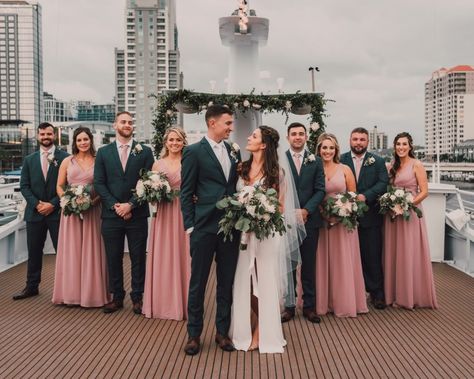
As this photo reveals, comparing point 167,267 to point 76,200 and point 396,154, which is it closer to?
point 76,200

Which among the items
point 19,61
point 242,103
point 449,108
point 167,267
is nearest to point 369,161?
point 167,267

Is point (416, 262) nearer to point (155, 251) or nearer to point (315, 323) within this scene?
point (315, 323)

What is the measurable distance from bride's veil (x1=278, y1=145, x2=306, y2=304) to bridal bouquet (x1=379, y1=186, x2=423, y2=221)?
116 cm

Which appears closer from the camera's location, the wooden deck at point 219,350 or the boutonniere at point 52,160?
the wooden deck at point 219,350

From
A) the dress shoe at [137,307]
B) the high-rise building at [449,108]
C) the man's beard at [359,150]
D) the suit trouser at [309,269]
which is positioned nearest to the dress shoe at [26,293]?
the dress shoe at [137,307]

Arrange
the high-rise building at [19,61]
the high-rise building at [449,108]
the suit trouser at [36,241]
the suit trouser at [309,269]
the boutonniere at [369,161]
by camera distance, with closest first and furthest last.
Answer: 1. the suit trouser at [309,269]
2. the boutonniere at [369,161]
3. the suit trouser at [36,241]
4. the high-rise building at [19,61]
5. the high-rise building at [449,108]

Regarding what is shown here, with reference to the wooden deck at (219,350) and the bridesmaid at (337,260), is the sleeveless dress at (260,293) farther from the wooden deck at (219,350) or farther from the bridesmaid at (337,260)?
the bridesmaid at (337,260)

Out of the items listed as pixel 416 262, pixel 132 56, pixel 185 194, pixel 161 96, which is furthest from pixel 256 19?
pixel 132 56

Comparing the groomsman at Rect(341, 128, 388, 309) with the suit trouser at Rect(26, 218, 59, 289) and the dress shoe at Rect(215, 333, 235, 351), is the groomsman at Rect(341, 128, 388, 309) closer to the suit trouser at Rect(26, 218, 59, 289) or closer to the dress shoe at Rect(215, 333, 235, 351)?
the dress shoe at Rect(215, 333, 235, 351)

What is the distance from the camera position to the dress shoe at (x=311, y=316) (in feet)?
16.1

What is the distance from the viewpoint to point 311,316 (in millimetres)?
4949

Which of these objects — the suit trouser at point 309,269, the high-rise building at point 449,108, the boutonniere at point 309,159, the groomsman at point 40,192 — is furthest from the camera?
the high-rise building at point 449,108

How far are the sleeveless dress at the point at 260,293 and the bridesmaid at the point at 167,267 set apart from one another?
1.07 metres

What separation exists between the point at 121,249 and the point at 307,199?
1.99 metres
